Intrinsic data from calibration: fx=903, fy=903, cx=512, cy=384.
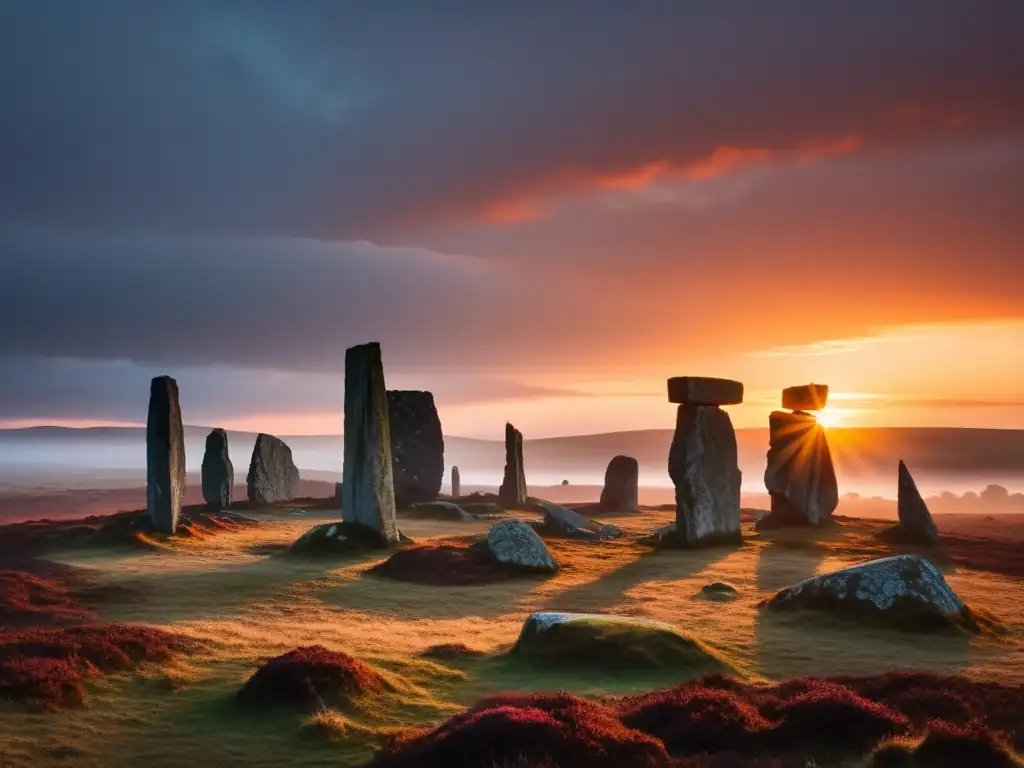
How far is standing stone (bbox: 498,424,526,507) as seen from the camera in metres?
50.8

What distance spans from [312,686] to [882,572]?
43.8ft

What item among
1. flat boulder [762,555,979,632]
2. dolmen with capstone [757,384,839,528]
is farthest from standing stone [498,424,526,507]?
flat boulder [762,555,979,632]

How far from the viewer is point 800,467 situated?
3972cm

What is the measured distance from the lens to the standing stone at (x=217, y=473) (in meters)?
48.8

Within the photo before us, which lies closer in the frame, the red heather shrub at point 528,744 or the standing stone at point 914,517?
the red heather shrub at point 528,744

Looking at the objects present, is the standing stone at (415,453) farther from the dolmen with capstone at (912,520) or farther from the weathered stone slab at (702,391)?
the dolmen with capstone at (912,520)

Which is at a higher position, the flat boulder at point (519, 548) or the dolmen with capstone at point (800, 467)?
the dolmen with capstone at point (800, 467)

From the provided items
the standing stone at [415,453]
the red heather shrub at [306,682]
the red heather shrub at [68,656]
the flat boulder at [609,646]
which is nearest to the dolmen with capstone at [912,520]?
the flat boulder at [609,646]

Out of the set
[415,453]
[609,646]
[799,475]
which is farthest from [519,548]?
[415,453]

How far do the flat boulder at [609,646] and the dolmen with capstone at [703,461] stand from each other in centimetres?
1694

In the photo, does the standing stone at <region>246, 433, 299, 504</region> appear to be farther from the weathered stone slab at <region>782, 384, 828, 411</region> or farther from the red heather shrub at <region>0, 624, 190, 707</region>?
the red heather shrub at <region>0, 624, 190, 707</region>

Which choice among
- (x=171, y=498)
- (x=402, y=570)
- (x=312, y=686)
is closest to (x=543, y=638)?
(x=312, y=686)

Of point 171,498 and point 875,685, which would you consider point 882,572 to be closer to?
point 875,685

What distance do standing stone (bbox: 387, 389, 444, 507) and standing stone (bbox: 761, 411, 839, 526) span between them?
17801 mm
